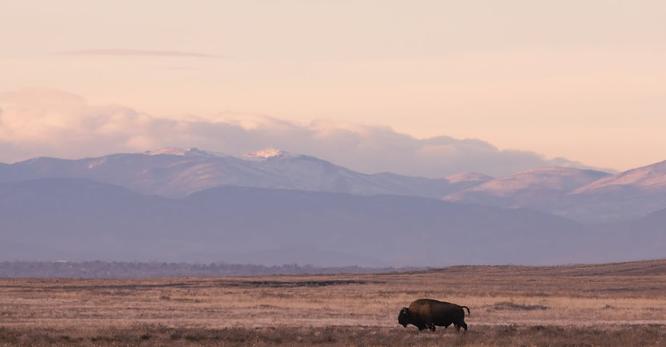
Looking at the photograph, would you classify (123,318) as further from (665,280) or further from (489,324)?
(665,280)

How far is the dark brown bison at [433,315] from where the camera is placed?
173ft

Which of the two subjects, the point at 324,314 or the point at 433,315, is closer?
the point at 433,315

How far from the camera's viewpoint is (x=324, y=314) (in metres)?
65.4

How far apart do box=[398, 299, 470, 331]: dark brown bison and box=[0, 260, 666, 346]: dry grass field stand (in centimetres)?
37

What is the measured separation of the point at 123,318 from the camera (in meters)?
60.7

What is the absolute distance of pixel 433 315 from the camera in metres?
53.0

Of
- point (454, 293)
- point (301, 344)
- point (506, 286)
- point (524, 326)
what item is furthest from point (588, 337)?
point (506, 286)

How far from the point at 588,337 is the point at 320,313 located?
18.7 m

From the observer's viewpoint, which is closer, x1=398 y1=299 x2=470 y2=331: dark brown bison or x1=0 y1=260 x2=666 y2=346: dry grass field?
x1=0 y1=260 x2=666 y2=346: dry grass field

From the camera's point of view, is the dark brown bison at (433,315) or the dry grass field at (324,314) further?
the dark brown bison at (433,315)

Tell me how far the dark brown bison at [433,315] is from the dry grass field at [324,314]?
0.37 metres

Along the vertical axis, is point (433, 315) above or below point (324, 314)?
below

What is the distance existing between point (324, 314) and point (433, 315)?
42.4 ft

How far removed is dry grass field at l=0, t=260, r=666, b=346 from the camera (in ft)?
159
